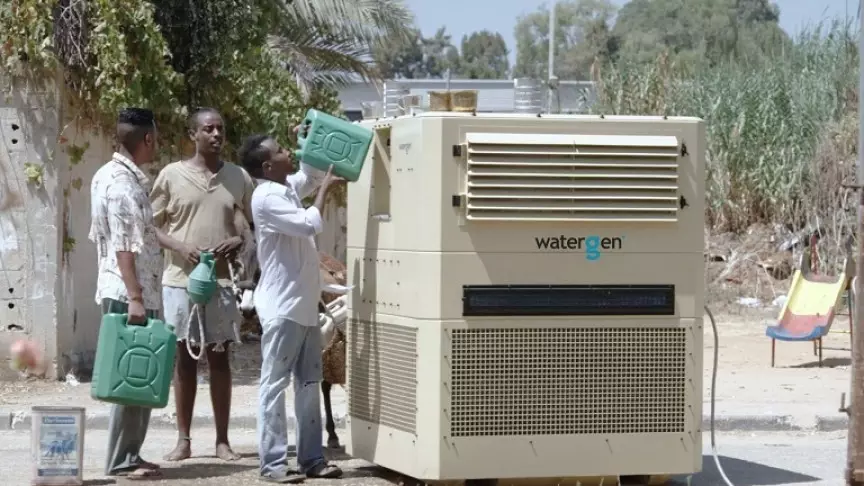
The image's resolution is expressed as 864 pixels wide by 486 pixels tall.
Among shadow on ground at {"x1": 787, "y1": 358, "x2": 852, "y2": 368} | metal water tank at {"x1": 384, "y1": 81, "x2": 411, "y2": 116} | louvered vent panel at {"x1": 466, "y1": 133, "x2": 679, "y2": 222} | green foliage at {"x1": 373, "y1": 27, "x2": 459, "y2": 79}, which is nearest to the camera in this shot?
louvered vent panel at {"x1": 466, "y1": 133, "x2": 679, "y2": 222}

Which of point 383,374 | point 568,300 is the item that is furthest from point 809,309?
point 383,374

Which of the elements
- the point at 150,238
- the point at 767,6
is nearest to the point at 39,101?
the point at 150,238

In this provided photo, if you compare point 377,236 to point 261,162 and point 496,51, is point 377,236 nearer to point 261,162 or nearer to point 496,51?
point 261,162

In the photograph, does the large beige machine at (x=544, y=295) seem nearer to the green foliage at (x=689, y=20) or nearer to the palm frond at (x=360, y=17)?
the palm frond at (x=360, y=17)

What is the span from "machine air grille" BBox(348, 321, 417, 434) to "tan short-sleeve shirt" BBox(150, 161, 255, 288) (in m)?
0.92

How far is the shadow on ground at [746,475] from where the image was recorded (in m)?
7.94

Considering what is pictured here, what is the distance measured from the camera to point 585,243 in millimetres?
7078

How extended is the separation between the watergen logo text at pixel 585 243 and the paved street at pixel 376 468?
1580 mm

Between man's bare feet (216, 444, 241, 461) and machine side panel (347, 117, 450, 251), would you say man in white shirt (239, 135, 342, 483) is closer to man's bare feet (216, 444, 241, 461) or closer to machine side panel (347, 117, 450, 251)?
machine side panel (347, 117, 450, 251)

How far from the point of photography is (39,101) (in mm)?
11195

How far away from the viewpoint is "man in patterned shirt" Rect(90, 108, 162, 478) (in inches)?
285

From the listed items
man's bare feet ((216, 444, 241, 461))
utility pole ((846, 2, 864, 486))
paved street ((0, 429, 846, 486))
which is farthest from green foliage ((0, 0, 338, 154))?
utility pole ((846, 2, 864, 486))

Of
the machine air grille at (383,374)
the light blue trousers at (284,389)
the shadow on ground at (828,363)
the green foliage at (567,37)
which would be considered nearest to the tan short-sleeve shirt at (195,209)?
the light blue trousers at (284,389)

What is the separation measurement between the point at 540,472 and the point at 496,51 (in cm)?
10161
